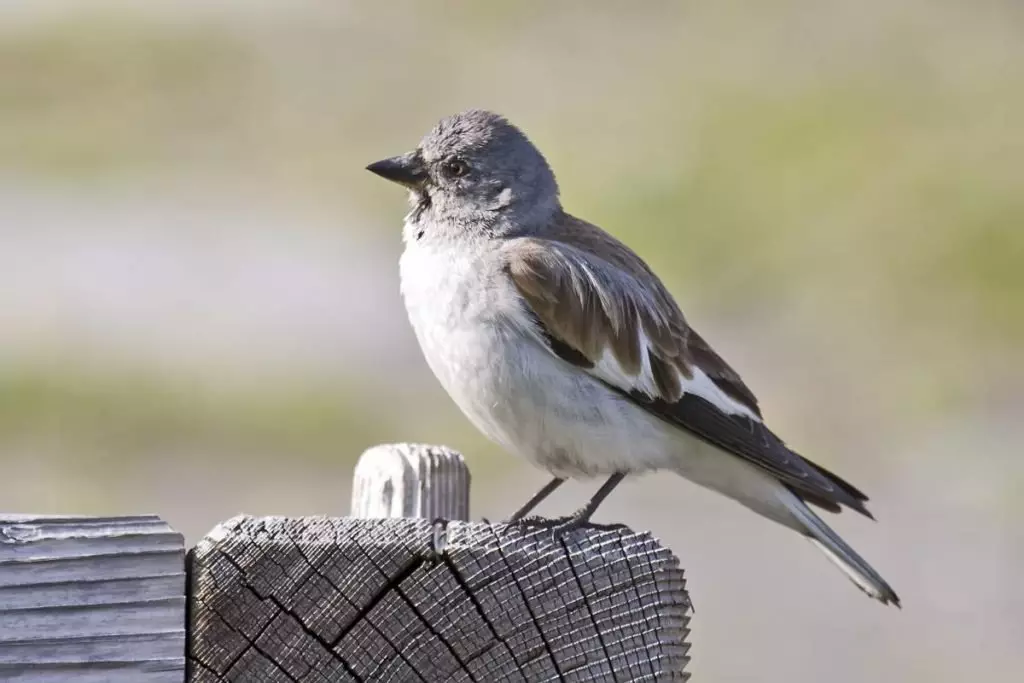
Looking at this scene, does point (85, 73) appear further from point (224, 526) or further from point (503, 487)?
point (224, 526)

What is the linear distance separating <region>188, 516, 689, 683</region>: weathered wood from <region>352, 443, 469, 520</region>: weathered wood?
57 cm

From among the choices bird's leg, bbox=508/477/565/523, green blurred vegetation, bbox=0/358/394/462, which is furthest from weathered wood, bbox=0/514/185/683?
green blurred vegetation, bbox=0/358/394/462

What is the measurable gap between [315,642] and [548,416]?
6.60 feet

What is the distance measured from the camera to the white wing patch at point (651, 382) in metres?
4.44

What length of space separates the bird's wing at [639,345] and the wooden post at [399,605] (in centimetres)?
198

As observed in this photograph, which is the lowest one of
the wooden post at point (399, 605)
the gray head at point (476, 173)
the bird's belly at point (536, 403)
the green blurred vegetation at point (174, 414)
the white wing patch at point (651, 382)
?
the wooden post at point (399, 605)

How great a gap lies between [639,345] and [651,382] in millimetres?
130

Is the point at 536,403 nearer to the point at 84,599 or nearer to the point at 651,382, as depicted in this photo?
the point at 651,382

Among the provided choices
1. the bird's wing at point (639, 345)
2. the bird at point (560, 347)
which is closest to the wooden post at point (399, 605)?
the bird at point (560, 347)

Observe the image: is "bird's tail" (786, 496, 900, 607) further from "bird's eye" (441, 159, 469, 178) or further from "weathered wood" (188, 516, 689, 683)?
"weathered wood" (188, 516, 689, 683)

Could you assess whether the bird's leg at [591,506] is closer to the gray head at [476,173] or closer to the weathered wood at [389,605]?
the gray head at [476,173]

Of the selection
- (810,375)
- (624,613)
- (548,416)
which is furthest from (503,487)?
(624,613)

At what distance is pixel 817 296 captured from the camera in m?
11.6

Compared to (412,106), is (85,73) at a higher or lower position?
higher
